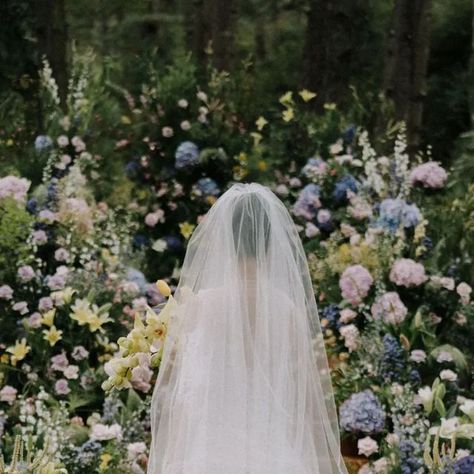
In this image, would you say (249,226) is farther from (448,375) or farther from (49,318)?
(49,318)

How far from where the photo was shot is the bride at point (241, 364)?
11.9ft

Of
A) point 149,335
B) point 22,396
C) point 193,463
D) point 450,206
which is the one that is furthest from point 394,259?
point 193,463

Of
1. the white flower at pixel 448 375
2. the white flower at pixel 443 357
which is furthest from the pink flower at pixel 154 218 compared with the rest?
the white flower at pixel 448 375

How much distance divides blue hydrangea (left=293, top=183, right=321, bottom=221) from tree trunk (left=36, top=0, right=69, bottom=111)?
381 centimetres

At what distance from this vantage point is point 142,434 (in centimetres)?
578

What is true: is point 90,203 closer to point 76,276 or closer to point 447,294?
point 76,276

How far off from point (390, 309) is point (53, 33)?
231 inches

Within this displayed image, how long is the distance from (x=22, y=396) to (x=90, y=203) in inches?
91.1

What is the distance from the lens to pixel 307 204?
25.5ft

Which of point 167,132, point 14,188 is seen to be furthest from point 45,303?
point 167,132

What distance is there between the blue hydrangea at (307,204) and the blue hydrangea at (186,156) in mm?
1076

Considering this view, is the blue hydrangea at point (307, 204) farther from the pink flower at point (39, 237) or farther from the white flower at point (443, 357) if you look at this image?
the white flower at point (443, 357)

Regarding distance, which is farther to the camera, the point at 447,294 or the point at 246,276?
the point at 447,294

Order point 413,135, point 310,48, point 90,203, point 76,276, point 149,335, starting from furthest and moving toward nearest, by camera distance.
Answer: point 310,48
point 413,135
point 90,203
point 76,276
point 149,335
